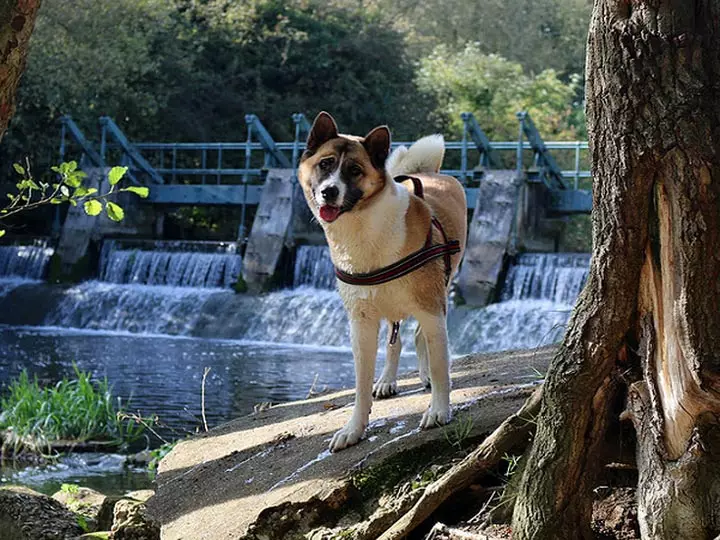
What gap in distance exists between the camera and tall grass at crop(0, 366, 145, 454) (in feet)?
32.2

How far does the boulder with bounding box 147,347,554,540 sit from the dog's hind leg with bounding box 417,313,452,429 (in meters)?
0.09

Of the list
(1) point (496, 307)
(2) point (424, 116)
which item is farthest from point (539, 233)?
(2) point (424, 116)

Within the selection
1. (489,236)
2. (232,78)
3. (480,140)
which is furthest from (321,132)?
(232,78)

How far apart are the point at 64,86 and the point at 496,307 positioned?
556 inches

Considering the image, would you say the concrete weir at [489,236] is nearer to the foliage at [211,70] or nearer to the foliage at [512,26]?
the foliage at [211,70]

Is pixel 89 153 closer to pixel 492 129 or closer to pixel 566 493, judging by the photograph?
pixel 492 129

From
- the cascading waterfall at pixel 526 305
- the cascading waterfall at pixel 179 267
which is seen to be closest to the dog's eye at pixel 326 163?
the cascading waterfall at pixel 526 305

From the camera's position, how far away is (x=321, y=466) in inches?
207

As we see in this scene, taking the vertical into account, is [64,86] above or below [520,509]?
above

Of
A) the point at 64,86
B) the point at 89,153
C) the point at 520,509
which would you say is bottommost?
the point at 520,509

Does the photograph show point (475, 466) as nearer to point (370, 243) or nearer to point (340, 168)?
point (370, 243)

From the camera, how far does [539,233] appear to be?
23531 millimetres

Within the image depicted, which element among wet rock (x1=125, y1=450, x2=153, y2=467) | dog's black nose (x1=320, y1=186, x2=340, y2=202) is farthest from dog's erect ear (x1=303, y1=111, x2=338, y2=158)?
wet rock (x1=125, y1=450, x2=153, y2=467)

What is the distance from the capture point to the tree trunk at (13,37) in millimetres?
3776
